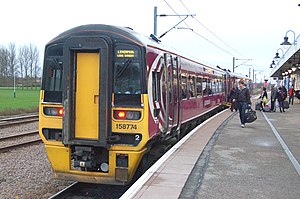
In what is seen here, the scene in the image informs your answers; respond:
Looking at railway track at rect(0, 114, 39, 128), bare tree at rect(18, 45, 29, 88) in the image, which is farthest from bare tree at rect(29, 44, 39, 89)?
railway track at rect(0, 114, 39, 128)

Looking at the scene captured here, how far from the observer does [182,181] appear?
5941 millimetres

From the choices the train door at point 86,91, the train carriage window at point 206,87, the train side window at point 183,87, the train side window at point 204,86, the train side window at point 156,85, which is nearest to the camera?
the train door at point 86,91

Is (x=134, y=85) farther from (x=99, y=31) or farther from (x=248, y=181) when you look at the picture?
(x=248, y=181)

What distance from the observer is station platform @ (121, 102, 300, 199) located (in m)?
5.46

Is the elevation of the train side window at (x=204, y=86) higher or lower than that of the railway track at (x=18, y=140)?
higher

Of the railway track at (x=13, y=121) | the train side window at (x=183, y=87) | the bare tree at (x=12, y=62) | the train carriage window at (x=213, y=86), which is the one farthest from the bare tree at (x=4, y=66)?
the train side window at (x=183, y=87)

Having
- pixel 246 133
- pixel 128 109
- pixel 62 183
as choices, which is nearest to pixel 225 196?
pixel 128 109

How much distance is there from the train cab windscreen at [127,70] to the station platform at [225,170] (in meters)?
1.53

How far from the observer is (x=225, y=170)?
685cm

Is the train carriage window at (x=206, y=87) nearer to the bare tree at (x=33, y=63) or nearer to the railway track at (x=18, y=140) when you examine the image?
the railway track at (x=18, y=140)

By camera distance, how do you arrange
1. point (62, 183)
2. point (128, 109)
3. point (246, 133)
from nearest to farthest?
point (128, 109) → point (62, 183) → point (246, 133)

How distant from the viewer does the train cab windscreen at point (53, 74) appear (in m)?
7.00

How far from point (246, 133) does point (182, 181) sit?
679cm

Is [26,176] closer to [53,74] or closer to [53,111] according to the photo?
[53,111]
